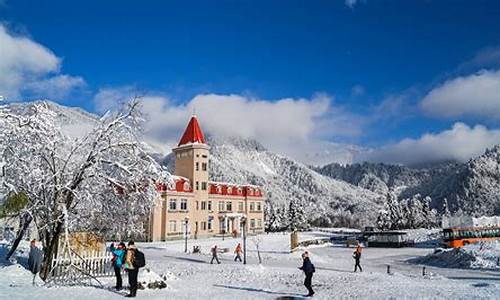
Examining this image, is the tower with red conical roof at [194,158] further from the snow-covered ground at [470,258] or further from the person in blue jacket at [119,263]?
the person in blue jacket at [119,263]

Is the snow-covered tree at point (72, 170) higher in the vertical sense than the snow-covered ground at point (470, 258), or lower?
higher

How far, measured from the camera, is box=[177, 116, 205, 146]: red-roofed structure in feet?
205

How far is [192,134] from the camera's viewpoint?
2464 inches

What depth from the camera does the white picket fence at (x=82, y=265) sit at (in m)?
16.8

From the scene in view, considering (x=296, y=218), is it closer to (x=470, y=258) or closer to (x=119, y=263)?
(x=470, y=258)

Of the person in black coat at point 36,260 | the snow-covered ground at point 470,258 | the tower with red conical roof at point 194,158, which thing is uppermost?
the tower with red conical roof at point 194,158

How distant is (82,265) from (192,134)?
45.1 metres

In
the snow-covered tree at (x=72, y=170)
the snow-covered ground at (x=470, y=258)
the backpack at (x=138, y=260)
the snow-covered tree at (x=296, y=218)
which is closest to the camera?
the backpack at (x=138, y=260)

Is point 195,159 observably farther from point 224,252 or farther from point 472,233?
point 472,233

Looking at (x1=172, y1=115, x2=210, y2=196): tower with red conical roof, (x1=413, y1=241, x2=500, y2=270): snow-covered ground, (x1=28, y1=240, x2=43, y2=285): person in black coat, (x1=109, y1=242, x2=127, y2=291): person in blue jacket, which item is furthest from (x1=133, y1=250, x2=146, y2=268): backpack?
(x1=172, y1=115, x2=210, y2=196): tower with red conical roof

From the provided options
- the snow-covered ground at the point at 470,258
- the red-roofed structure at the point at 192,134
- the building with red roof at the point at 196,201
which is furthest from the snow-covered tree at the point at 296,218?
the snow-covered ground at the point at 470,258

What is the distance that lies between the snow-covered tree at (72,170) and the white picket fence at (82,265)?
2.05ft

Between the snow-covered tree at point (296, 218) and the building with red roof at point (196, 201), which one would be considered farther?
the snow-covered tree at point (296, 218)

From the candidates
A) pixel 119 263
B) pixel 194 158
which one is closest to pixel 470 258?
pixel 119 263
